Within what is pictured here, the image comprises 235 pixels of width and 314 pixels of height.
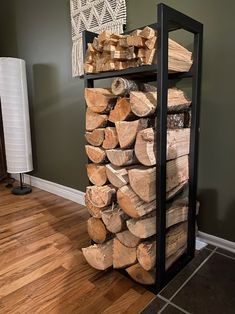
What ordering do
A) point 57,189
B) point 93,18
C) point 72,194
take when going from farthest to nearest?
1. point 57,189
2. point 72,194
3. point 93,18

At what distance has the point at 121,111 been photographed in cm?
128

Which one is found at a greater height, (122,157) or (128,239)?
(122,157)

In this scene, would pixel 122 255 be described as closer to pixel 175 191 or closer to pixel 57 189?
pixel 175 191

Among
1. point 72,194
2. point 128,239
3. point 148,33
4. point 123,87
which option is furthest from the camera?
point 72,194

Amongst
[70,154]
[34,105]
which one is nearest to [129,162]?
[70,154]

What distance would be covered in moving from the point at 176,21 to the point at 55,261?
1510 millimetres

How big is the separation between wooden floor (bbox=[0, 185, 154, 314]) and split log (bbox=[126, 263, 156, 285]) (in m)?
0.05

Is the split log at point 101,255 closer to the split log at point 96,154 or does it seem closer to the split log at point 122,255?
the split log at point 122,255

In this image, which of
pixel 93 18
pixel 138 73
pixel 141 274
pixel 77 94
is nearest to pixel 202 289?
pixel 141 274

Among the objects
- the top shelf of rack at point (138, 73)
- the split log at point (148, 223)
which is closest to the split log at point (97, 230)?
the split log at point (148, 223)

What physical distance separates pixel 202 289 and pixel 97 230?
625mm

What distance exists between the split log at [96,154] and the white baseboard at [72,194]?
877 millimetres

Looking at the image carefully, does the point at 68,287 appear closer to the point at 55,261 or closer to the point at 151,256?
the point at 55,261

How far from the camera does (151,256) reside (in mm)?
1283
